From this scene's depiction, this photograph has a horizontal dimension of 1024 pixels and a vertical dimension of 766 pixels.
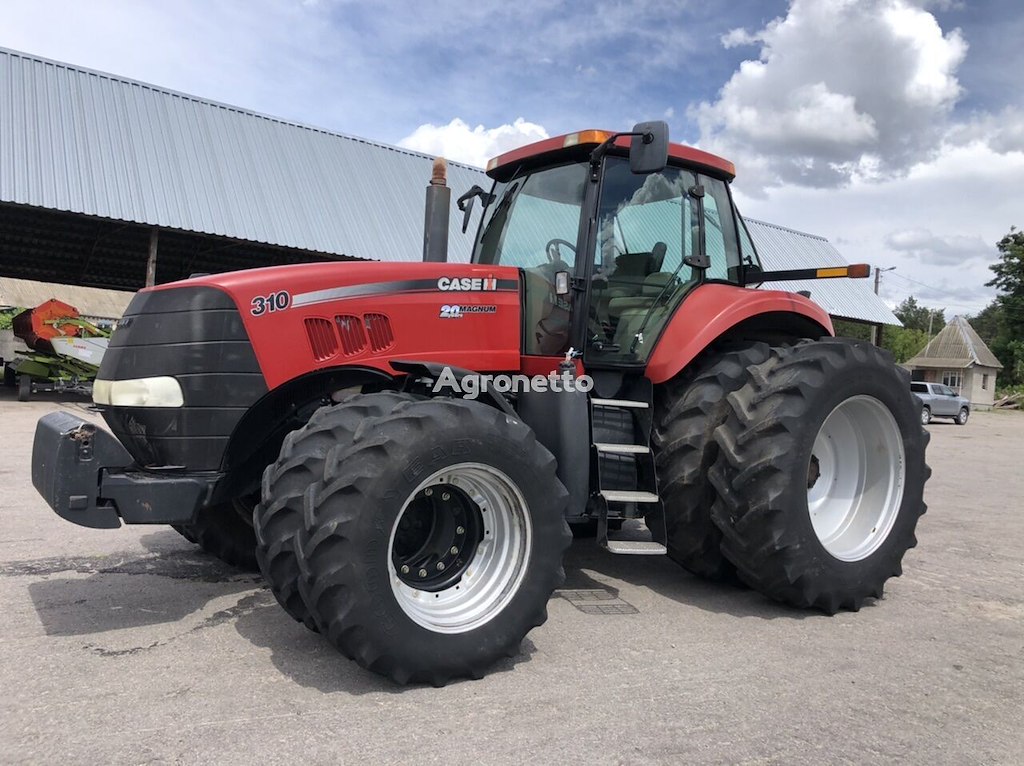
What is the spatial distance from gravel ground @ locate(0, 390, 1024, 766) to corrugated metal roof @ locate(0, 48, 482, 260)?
11746mm

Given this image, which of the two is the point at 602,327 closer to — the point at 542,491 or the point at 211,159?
the point at 542,491

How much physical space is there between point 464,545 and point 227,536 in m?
1.85

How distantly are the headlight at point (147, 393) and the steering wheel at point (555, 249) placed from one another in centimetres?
221

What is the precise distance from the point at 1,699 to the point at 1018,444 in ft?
69.0

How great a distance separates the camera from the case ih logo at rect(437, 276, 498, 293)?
13.6 ft

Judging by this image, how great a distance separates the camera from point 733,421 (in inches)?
166

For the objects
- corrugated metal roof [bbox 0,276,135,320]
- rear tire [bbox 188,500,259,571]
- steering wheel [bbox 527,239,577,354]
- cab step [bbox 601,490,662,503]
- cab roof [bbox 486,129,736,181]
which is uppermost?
corrugated metal roof [bbox 0,276,135,320]

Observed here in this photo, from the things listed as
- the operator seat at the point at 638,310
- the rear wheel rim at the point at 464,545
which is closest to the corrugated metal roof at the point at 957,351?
the operator seat at the point at 638,310

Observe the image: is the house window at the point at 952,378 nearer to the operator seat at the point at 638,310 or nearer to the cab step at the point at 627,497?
the operator seat at the point at 638,310

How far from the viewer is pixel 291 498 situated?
3062 mm

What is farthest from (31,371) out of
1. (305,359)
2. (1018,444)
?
(1018,444)

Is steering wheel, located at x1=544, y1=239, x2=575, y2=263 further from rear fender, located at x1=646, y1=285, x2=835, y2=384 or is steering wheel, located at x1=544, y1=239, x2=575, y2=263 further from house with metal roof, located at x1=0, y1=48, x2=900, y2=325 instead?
house with metal roof, located at x1=0, y1=48, x2=900, y2=325

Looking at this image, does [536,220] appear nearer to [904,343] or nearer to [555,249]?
[555,249]

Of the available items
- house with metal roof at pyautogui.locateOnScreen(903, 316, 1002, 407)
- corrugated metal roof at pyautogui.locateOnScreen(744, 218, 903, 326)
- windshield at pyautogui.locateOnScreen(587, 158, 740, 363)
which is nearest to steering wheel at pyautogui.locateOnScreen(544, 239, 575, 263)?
windshield at pyautogui.locateOnScreen(587, 158, 740, 363)
